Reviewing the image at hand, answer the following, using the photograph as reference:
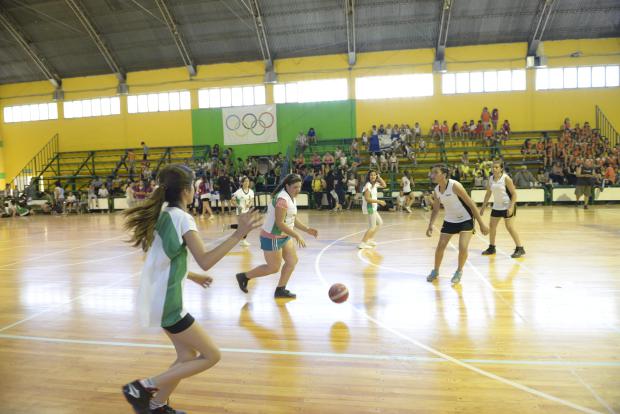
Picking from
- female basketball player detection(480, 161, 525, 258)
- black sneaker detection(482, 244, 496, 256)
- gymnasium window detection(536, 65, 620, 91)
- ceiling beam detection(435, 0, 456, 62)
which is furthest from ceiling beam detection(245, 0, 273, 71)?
black sneaker detection(482, 244, 496, 256)

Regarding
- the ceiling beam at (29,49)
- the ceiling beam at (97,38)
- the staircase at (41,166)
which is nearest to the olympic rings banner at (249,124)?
the ceiling beam at (97,38)

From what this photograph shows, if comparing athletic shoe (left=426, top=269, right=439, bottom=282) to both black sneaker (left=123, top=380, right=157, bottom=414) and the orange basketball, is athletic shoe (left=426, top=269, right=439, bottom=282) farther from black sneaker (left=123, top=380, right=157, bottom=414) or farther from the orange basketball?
black sneaker (left=123, top=380, right=157, bottom=414)

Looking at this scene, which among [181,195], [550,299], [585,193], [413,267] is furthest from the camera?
[585,193]

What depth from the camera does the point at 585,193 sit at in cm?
1864

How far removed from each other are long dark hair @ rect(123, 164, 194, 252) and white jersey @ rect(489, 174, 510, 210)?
739cm

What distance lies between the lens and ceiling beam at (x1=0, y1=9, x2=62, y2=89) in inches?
989

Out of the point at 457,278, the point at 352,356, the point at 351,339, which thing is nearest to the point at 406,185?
the point at 457,278

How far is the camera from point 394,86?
2508 centimetres

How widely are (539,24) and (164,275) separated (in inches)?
993

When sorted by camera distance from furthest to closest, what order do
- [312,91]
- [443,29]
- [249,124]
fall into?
[249,124], [312,91], [443,29]

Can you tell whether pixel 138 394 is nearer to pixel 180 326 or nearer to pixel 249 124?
pixel 180 326

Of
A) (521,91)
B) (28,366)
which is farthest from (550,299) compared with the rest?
(521,91)

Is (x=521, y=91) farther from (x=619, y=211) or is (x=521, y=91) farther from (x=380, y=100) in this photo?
(x=619, y=211)

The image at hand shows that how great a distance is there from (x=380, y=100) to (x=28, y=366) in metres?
23.2
